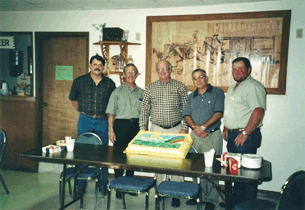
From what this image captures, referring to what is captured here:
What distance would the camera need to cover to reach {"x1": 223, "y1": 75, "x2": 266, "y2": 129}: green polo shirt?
104 inches

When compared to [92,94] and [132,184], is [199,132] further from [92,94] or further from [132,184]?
[92,94]

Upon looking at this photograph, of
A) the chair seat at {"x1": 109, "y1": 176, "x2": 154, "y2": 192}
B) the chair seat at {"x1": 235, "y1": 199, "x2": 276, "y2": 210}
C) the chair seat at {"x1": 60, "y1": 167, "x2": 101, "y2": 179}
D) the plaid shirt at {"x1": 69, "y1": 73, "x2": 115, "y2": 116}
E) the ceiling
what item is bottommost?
the chair seat at {"x1": 60, "y1": 167, "x2": 101, "y2": 179}

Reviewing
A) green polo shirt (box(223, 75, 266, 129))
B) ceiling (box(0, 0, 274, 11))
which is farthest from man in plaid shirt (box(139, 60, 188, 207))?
ceiling (box(0, 0, 274, 11))

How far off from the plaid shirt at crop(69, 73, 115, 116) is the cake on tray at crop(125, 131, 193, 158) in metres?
1.01

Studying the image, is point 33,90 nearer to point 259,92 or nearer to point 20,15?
point 20,15

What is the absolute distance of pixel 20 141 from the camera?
4.36 metres

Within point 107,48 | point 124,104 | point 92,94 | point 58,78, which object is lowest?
point 124,104

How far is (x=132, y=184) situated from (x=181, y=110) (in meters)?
1.15

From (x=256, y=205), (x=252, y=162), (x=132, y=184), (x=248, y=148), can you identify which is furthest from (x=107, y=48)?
(x=256, y=205)

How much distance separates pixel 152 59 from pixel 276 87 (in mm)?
1723

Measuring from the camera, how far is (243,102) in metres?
2.71

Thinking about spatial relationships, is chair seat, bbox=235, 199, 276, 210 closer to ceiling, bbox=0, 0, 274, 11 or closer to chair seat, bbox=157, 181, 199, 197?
chair seat, bbox=157, 181, 199, 197

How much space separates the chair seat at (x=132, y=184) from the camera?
2311mm

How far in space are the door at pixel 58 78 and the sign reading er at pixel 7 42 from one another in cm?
47
